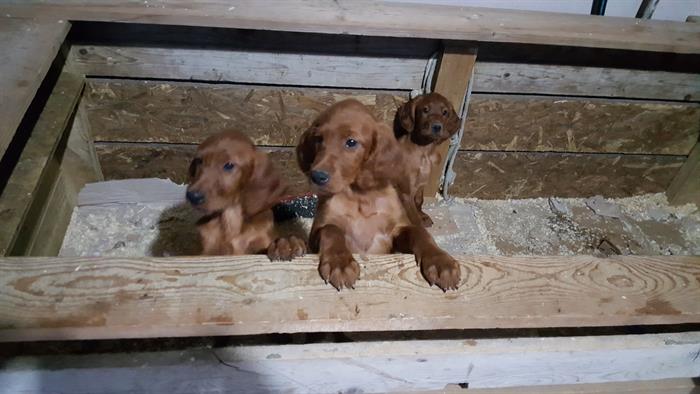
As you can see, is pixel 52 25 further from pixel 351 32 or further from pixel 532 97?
pixel 532 97

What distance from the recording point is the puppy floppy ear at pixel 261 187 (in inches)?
70.2

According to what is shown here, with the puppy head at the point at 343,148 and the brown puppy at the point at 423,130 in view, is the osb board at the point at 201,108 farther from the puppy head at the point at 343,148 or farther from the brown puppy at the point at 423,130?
the puppy head at the point at 343,148

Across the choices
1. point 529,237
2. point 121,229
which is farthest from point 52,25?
point 529,237

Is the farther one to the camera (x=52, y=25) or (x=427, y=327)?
(x=52, y=25)

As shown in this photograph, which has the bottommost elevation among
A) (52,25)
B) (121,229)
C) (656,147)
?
(121,229)

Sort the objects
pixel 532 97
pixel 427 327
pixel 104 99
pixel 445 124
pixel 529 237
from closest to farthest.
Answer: pixel 427 327 → pixel 445 124 → pixel 104 99 → pixel 532 97 → pixel 529 237

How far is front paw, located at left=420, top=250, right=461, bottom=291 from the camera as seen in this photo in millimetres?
1375

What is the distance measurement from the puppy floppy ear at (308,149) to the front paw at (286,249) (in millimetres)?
248

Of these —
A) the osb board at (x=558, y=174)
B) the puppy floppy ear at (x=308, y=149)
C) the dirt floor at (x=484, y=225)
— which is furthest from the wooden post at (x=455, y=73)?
the puppy floppy ear at (x=308, y=149)

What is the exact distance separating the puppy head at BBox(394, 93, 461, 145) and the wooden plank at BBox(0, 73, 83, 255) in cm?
151

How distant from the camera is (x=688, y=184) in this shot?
3.09m

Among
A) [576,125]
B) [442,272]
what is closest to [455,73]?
[576,125]

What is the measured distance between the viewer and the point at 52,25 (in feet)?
6.81

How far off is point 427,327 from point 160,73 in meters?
1.80
